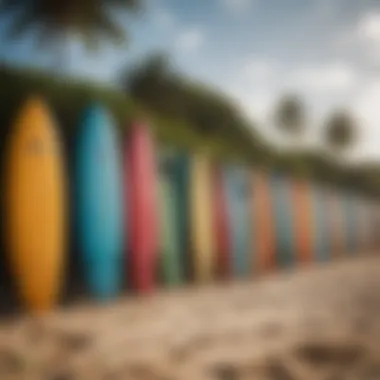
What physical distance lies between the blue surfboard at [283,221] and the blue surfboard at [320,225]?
328 millimetres

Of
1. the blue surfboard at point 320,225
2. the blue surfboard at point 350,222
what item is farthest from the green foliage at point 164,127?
the blue surfboard at point 350,222

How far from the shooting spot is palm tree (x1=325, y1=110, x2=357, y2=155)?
1312 mm

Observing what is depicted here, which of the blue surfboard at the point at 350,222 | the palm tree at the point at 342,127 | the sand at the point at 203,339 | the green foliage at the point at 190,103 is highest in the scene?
the green foliage at the point at 190,103

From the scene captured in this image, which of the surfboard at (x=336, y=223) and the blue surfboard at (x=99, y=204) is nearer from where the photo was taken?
the blue surfboard at (x=99, y=204)

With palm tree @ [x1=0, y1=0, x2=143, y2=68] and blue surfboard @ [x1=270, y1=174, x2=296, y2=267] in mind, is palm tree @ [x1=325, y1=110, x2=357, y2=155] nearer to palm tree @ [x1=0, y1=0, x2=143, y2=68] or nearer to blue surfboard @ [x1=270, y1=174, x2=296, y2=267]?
palm tree @ [x1=0, y1=0, x2=143, y2=68]

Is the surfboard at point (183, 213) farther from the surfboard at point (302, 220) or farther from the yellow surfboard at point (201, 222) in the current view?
the surfboard at point (302, 220)

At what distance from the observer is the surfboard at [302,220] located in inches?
99.7

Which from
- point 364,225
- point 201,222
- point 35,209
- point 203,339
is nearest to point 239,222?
point 201,222

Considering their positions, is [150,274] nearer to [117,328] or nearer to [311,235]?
[117,328]

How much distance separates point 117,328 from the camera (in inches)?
44.9

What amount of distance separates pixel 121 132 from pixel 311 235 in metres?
1.24

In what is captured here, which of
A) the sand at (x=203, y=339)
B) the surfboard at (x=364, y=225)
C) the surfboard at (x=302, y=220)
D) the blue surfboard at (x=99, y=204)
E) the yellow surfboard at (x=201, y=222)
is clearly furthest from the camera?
the surfboard at (x=364, y=225)

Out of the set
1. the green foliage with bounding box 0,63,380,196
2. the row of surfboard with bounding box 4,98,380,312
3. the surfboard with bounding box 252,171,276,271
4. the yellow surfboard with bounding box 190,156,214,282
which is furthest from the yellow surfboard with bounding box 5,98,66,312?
the surfboard with bounding box 252,171,276,271

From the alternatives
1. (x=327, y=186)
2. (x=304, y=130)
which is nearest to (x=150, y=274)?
(x=304, y=130)
